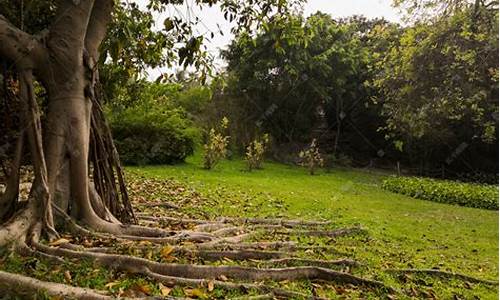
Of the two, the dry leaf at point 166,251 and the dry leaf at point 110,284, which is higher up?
the dry leaf at point 166,251

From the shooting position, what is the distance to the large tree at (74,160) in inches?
177

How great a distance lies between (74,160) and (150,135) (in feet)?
42.9

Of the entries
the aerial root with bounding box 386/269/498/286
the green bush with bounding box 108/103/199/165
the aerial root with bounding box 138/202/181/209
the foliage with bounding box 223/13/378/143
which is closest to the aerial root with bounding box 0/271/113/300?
the aerial root with bounding box 386/269/498/286

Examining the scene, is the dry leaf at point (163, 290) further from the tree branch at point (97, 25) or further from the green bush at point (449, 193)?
the green bush at point (449, 193)

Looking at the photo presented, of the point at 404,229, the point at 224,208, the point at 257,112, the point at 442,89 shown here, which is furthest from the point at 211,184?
the point at 257,112

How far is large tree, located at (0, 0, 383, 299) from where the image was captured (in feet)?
14.7

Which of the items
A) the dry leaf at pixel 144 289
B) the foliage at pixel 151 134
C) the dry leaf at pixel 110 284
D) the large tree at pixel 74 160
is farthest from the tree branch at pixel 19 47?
the foliage at pixel 151 134

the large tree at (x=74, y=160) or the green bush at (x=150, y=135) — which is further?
the green bush at (x=150, y=135)

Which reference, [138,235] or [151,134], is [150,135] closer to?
[151,134]

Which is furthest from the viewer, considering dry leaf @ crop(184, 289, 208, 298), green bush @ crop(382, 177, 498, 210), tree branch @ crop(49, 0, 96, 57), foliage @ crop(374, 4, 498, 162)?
green bush @ crop(382, 177, 498, 210)

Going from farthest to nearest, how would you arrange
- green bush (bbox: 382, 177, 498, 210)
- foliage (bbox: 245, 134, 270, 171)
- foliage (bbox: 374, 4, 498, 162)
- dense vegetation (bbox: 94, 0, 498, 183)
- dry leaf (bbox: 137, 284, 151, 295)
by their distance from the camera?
dense vegetation (bbox: 94, 0, 498, 183) < foliage (bbox: 245, 134, 270, 171) < green bush (bbox: 382, 177, 498, 210) < foliage (bbox: 374, 4, 498, 162) < dry leaf (bbox: 137, 284, 151, 295)

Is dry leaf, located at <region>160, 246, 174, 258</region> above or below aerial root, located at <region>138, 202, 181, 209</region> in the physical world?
above

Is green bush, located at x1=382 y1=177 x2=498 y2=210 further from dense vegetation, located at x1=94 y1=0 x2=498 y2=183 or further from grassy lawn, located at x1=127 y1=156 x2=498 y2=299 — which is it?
dense vegetation, located at x1=94 y1=0 x2=498 y2=183

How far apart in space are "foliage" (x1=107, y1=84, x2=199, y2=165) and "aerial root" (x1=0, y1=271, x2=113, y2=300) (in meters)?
14.3
